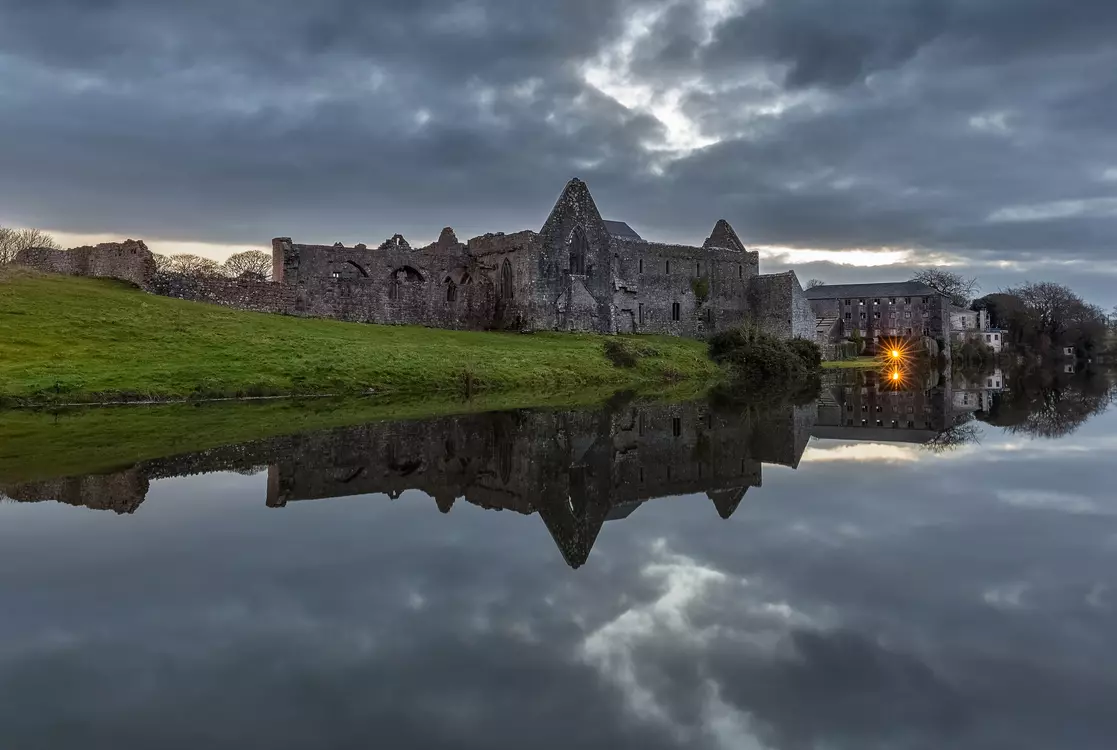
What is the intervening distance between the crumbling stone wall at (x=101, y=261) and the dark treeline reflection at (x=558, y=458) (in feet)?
85.7

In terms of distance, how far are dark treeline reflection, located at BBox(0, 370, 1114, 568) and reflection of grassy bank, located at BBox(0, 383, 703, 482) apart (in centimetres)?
90

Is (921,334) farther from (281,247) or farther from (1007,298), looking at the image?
(281,247)

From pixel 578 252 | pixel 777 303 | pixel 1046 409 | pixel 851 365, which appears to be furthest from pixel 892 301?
pixel 1046 409

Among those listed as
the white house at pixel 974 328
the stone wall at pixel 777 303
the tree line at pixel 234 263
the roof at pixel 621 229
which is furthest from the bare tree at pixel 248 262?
the white house at pixel 974 328

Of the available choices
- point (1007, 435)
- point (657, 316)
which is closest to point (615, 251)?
point (657, 316)

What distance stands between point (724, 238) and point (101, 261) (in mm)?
48012

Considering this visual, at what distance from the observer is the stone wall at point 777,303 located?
6042cm

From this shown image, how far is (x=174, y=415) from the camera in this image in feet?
66.4

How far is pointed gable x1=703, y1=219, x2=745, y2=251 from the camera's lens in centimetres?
6819

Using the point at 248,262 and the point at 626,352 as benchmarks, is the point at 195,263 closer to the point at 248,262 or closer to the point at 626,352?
the point at 248,262

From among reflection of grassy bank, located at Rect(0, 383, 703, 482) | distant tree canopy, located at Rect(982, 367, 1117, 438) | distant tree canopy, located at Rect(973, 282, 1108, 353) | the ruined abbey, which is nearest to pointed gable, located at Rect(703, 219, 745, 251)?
the ruined abbey

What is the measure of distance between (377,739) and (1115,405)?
33773 millimetres

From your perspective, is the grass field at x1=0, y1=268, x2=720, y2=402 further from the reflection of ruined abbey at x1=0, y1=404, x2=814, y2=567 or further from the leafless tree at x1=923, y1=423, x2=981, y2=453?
the leafless tree at x1=923, y1=423, x2=981, y2=453

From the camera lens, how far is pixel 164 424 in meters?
18.4
